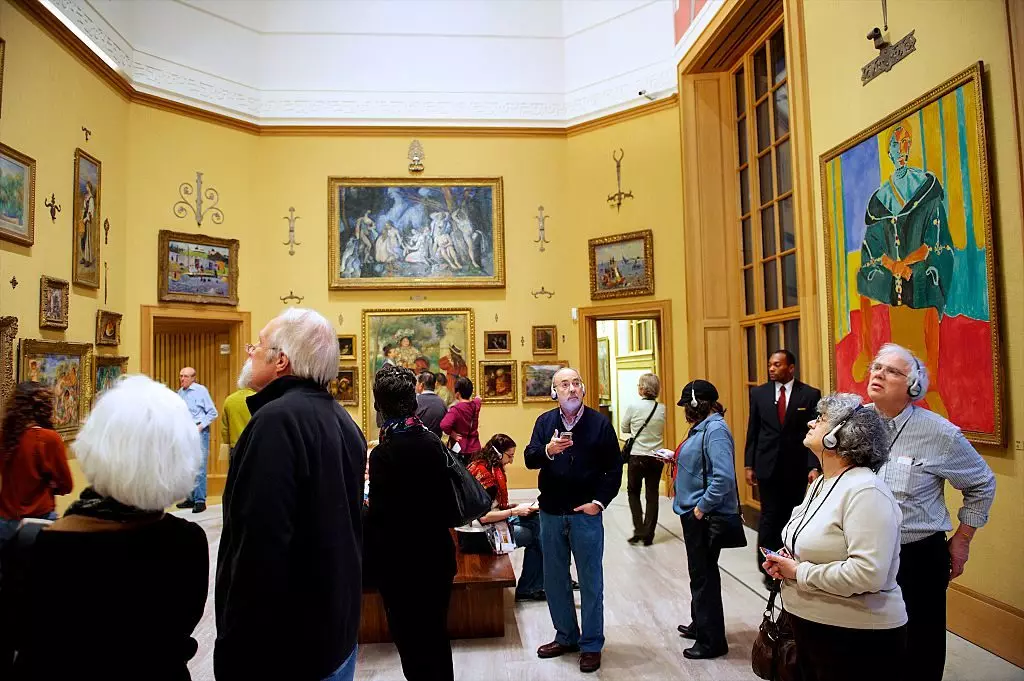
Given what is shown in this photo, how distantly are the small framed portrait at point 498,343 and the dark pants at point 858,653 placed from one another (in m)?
9.81

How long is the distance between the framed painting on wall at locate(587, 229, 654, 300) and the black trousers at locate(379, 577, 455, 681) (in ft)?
28.3

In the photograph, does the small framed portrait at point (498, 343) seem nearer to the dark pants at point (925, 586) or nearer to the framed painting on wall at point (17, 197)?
the framed painting on wall at point (17, 197)

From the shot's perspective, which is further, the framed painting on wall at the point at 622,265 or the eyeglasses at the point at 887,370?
the framed painting on wall at the point at 622,265

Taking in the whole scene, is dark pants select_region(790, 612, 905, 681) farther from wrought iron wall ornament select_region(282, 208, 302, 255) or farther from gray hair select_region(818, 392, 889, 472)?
wrought iron wall ornament select_region(282, 208, 302, 255)

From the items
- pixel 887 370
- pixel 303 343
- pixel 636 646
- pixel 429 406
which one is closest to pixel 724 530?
pixel 636 646

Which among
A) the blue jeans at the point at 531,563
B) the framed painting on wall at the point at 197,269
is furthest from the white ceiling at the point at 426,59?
the blue jeans at the point at 531,563

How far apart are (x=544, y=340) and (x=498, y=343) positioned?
0.81 meters

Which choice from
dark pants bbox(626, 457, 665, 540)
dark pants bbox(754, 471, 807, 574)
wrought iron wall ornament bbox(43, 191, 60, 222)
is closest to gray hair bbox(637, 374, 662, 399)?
dark pants bbox(626, 457, 665, 540)

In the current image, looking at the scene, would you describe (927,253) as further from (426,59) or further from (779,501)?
(426,59)

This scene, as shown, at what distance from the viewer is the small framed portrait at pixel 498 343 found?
12469 millimetres

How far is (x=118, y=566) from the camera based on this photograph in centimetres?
179

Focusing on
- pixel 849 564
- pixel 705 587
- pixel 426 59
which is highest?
pixel 426 59

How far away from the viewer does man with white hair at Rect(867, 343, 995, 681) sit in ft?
11.4

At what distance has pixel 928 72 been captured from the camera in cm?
519
